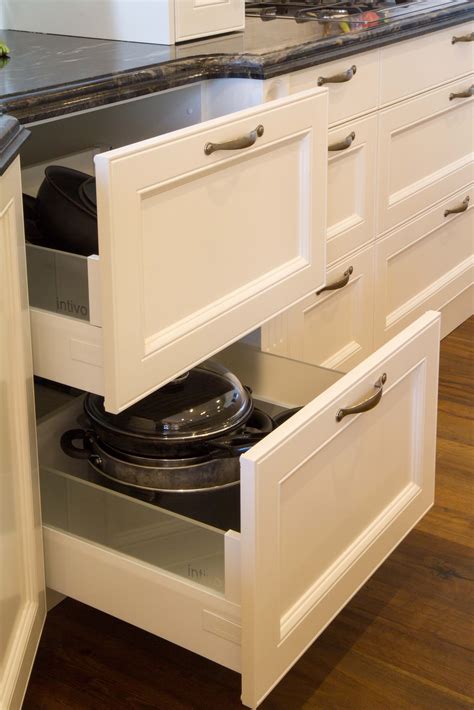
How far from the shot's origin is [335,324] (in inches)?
80.2

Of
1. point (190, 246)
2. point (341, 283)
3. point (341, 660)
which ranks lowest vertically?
point (341, 660)

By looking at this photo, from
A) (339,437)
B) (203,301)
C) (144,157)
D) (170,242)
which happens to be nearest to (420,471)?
(339,437)

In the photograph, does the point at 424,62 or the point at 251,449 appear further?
the point at 424,62

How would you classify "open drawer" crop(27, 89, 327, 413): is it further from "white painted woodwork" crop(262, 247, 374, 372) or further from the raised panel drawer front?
the raised panel drawer front

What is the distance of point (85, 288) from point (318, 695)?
0.68 m

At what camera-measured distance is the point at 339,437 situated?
125 centimetres

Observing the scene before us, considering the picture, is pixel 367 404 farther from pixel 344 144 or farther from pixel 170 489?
pixel 344 144

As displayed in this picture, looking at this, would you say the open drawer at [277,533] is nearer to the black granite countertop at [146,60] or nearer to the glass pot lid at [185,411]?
the glass pot lid at [185,411]

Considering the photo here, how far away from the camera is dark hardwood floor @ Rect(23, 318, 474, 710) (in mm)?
1406

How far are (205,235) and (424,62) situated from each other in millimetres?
1065

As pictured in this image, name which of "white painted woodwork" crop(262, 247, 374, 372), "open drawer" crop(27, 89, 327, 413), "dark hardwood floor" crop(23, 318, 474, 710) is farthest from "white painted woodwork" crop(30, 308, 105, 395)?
"white painted woodwork" crop(262, 247, 374, 372)

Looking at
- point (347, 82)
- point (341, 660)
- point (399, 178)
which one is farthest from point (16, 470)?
point (399, 178)

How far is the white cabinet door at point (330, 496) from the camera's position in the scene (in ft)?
3.70

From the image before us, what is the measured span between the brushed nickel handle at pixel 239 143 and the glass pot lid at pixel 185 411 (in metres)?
0.40
